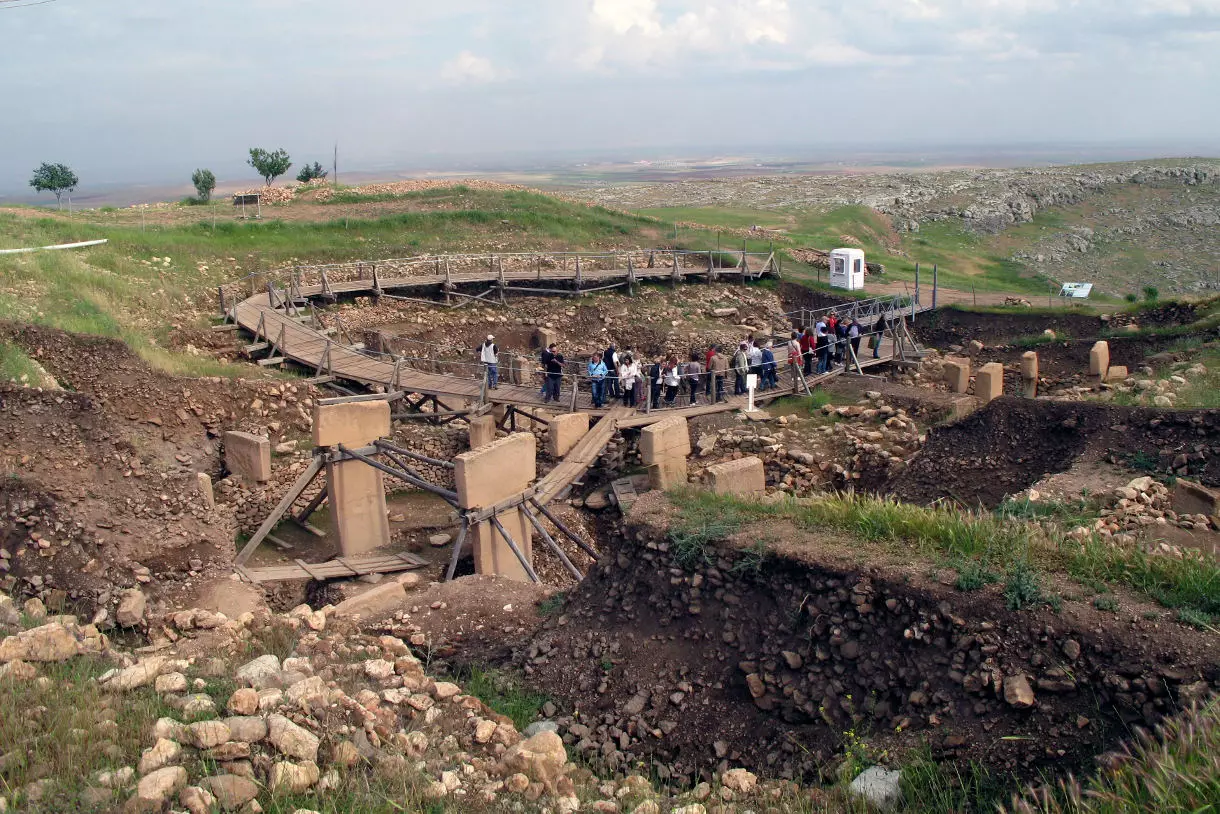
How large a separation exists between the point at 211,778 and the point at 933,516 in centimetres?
624

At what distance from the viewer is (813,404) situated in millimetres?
18734

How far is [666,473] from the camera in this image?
1614cm

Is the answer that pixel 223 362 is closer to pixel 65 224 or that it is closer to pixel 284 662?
pixel 65 224

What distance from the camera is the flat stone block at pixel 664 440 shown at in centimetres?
1591

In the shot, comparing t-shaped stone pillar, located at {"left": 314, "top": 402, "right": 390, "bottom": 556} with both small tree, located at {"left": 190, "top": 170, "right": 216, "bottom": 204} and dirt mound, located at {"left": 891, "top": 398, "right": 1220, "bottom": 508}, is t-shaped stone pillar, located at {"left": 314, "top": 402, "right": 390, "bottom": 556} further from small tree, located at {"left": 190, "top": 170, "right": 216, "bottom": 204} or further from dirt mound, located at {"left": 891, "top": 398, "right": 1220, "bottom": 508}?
small tree, located at {"left": 190, "top": 170, "right": 216, "bottom": 204}

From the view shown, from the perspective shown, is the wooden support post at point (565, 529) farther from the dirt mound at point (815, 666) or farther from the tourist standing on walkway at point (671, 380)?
the dirt mound at point (815, 666)

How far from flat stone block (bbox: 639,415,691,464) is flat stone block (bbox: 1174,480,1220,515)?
7535 millimetres

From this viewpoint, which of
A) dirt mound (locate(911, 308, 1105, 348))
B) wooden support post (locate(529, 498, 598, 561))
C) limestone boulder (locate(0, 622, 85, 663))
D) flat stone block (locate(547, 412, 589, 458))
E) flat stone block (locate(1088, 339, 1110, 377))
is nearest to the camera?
limestone boulder (locate(0, 622, 85, 663))

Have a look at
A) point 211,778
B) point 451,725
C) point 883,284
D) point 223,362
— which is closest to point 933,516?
point 451,725

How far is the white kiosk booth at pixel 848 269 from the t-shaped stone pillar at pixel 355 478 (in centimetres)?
1873

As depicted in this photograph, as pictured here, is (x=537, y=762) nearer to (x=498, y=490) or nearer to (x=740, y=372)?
(x=498, y=490)

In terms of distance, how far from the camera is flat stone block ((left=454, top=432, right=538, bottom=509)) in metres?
13.5

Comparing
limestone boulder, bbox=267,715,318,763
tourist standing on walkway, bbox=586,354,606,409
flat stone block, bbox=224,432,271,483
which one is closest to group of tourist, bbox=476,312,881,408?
tourist standing on walkway, bbox=586,354,606,409

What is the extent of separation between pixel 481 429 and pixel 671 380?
3.81m
